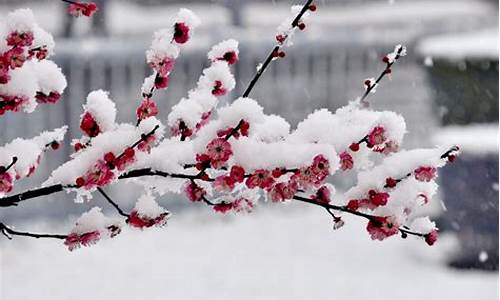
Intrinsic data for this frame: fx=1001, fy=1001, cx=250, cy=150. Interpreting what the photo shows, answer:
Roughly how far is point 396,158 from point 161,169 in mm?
629

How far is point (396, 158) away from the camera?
8.81 ft

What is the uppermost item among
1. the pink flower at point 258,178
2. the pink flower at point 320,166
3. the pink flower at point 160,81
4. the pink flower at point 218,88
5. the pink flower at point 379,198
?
the pink flower at point 160,81

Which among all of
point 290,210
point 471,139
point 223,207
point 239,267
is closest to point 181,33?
point 223,207

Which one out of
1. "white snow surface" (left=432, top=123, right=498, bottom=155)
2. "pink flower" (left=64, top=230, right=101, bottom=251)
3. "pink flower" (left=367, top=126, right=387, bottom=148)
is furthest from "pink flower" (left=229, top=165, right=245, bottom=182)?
"white snow surface" (left=432, top=123, right=498, bottom=155)

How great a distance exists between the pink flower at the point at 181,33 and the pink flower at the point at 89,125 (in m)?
0.29

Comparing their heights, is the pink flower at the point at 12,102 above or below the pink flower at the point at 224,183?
above

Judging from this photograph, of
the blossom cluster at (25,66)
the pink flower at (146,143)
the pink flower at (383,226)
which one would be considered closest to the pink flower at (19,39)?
the blossom cluster at (25,66)

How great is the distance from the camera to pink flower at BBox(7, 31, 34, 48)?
2369 mm

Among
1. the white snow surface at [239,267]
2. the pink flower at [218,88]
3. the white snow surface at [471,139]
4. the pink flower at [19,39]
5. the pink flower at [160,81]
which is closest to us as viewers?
the pink flower at [19,39]

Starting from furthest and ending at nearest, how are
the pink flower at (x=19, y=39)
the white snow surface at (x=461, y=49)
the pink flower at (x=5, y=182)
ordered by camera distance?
the white snow surface at (x=461, y=49) → the pink flower at (x=5, y=182) → the pink flower at (x=19, y=39)

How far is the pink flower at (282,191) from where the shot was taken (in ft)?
8.29

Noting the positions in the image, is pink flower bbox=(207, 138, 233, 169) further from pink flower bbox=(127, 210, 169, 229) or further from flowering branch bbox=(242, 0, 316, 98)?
pink flower bbox=(127, 210, 169, 229)

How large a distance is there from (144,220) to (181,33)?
1.69 feet

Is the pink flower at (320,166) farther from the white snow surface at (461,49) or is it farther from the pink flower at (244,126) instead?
the white snow surface at (461,49)
